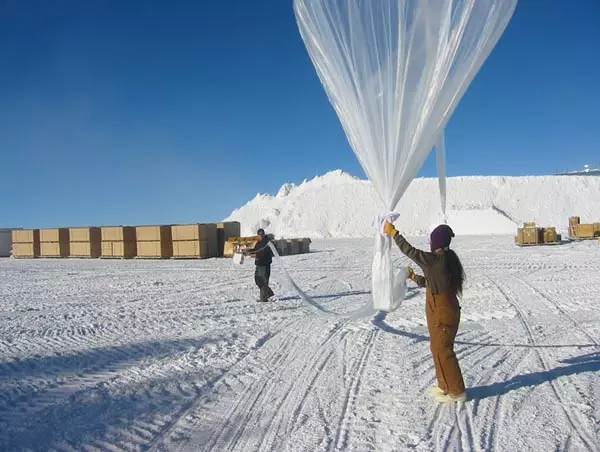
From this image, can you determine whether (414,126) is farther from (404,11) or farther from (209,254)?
(209,254)

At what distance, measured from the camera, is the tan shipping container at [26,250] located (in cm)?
3050

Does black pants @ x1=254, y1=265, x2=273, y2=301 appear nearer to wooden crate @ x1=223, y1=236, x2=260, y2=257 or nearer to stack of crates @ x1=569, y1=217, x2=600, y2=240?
wooden crate @ x1=223, y1=236, x2=260, y2=257

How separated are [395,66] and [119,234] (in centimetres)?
2531

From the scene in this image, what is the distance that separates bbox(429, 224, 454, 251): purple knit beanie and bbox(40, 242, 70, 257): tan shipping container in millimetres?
30205

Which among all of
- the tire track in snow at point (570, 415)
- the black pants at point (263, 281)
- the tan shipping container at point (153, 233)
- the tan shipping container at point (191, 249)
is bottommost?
the tire track in snow at point (570, 415)

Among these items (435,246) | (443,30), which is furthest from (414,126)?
(435,246)

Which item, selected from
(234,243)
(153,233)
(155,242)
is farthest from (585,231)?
(153,233)

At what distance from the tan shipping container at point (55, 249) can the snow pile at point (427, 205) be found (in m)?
37.4

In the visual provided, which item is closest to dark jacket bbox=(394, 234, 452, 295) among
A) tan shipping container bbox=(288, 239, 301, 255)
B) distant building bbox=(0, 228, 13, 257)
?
tan shipping container bbox=(288, 239, 301, 255)

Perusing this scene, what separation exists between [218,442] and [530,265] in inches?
585

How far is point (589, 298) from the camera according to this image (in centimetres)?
882

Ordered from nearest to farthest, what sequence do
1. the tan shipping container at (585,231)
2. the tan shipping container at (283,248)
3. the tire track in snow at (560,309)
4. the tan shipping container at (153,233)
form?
the tire track in snow at (560,309)
the tan shipping container at (283,248)
the tan shipping container at (153,233)
the tan shipping container at (585,231)

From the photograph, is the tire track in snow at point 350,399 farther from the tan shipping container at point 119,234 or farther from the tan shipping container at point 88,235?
the tan shipping container at point 88,235

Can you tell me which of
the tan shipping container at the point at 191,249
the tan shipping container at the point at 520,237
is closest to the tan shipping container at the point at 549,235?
the tan shipping container at the point at 520,237
